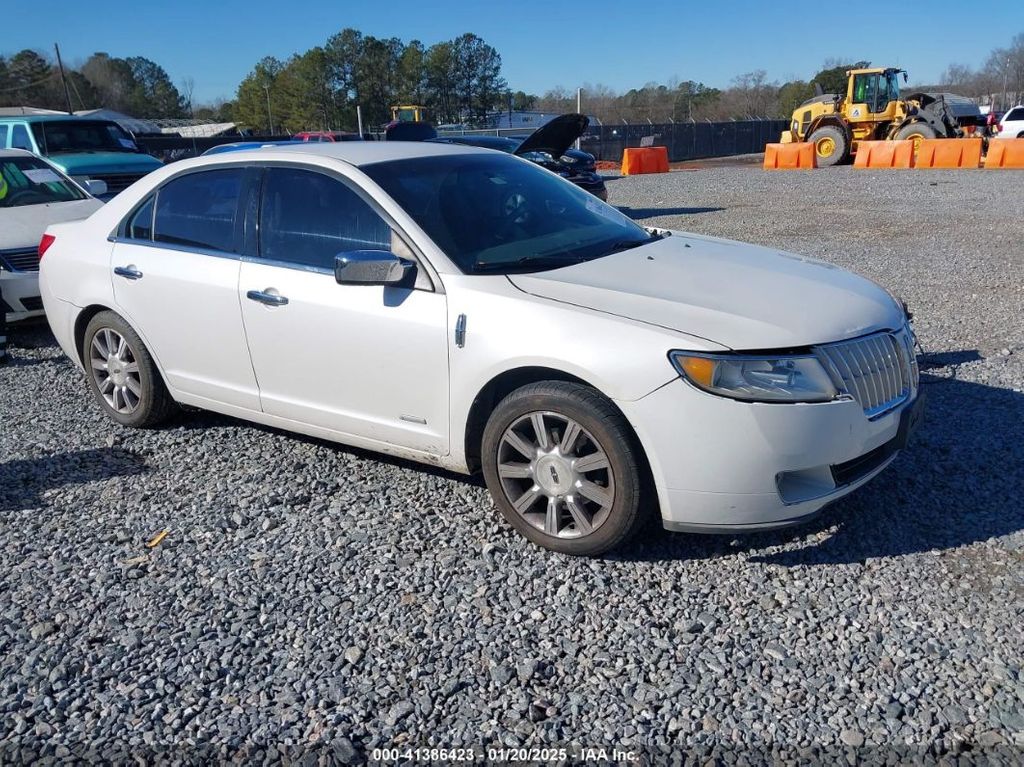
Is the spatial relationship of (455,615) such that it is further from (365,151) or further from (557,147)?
(557,147)

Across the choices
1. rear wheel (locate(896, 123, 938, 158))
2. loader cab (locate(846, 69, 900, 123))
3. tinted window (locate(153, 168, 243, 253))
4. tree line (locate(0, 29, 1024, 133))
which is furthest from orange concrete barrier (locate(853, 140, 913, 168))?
tree line (locate(0, 29, 1024, 133))

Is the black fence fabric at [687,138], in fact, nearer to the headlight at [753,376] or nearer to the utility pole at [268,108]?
the headlight at [753,376]

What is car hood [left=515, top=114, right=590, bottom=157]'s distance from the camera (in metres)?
7.59

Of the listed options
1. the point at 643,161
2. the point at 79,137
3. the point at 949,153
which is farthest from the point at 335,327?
the point at 643,161

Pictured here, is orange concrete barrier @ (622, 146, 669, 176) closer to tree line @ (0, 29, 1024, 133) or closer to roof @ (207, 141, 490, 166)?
roof @ (207, 141, 490, 166)

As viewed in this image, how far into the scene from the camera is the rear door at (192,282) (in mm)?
4453

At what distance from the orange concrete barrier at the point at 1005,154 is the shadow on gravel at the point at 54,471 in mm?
26348

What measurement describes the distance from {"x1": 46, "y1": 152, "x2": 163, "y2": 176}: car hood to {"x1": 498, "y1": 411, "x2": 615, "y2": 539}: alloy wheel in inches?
430

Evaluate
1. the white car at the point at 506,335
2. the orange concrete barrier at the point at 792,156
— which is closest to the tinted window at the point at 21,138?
the white car at the point at 506,335

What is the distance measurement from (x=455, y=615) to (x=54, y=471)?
2774 millimetres

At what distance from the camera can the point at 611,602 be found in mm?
3293

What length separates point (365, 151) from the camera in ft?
14.8

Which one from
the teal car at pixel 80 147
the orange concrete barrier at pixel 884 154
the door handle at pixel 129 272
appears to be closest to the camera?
the door handle at pixel 129 272

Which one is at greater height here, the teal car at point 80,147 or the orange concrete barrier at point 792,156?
the teal car at point 80,147
